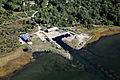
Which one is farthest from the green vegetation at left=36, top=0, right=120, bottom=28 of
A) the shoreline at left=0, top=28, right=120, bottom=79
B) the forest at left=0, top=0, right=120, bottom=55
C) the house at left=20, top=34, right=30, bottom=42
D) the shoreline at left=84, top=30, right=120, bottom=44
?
the shoreline at left=0, top=28, right=120, bottom=79

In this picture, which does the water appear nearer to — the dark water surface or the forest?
the dark water surface

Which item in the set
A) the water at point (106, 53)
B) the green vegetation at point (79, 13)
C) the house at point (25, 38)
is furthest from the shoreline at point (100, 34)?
the house at point (25, 38)

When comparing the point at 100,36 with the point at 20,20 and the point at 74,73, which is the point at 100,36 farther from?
the point at 20,20

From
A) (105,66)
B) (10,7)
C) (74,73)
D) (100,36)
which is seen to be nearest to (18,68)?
(74,73)

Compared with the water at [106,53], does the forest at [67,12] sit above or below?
above

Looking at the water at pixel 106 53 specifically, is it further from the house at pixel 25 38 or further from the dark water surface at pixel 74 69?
the house at pixel 25 38
